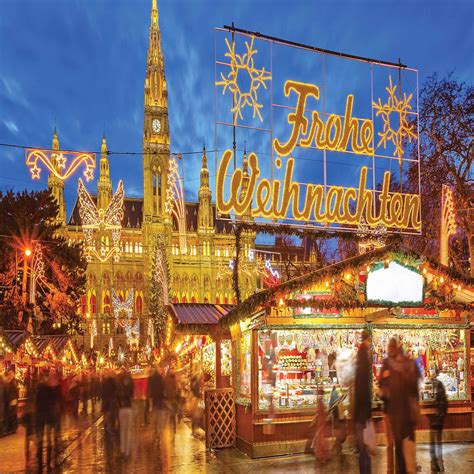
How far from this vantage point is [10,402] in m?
17.0

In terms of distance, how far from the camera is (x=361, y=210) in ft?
45.2

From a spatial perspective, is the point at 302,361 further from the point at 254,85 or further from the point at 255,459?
the point at 254,85

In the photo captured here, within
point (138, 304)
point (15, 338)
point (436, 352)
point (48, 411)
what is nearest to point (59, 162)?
point (48, 411)

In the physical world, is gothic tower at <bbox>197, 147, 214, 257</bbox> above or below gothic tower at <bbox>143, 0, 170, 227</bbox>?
below

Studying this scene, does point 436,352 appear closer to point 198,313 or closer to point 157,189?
point 198,313

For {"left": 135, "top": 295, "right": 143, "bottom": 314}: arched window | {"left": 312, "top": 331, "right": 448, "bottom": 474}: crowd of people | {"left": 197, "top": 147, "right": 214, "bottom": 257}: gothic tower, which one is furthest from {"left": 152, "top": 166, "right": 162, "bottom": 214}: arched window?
{"left": 312, "top": 331, "right": 448, "bottom": 474}: crowd of people

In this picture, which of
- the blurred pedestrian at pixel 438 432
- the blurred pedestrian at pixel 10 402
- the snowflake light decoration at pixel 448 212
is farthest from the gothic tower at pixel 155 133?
the blurred pedestrian at pixel 438 432

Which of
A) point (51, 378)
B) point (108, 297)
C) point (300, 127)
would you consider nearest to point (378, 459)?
A: point (51, 378)

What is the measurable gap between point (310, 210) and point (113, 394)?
5777 millimetres

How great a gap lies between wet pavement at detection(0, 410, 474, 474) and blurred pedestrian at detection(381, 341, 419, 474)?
1802mm

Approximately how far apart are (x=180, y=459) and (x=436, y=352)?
6.00 m

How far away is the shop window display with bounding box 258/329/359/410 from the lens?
11.7 meters

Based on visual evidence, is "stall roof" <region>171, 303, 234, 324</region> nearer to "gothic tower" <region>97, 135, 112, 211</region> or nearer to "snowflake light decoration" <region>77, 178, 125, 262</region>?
"snowflake light decoration" <region>77, 178, 125, 262</region>

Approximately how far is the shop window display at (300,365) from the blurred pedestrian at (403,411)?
3.68 m
